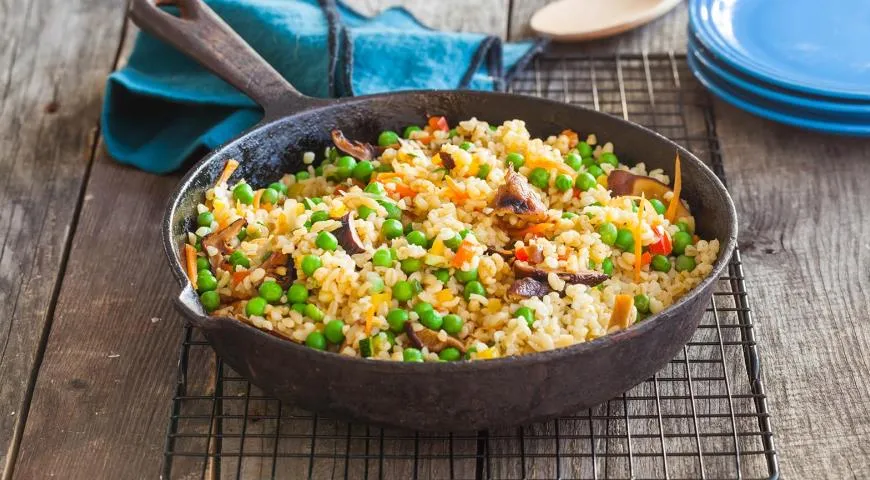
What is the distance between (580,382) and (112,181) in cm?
213

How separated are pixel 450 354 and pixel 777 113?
1.88 metres

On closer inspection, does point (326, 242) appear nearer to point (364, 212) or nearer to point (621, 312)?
point (364, 212)

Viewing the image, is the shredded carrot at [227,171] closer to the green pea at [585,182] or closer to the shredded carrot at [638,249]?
the green pea at [585,182]

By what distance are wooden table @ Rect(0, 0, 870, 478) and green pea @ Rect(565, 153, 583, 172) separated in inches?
27.0

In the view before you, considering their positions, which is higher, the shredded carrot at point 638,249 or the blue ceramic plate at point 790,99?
the shredded carrot at point 638,249

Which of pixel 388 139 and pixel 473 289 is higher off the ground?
pixel 473 289

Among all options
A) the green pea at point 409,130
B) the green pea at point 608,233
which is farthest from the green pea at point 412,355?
the green pea at point 409,130

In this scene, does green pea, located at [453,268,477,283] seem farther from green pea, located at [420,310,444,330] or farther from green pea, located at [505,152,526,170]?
green pea, located at [505,152,526,170]

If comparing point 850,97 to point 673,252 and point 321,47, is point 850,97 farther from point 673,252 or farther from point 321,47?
point 321,47

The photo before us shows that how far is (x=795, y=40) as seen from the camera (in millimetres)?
3891

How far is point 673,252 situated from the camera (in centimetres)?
297

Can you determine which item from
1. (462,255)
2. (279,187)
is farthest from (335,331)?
(279,187)

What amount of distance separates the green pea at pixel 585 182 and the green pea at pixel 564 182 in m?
0.03

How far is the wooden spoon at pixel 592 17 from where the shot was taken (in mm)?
4332
